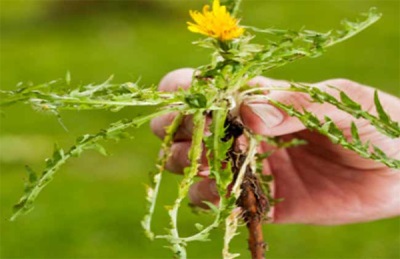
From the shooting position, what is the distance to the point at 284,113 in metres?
1.75

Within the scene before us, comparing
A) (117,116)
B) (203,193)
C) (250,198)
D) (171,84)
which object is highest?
(117,116)

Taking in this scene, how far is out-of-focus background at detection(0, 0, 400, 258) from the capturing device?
15.3 feet

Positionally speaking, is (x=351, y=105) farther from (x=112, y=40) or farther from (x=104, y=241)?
(x=112, y=40)

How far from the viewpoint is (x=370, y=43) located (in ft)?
26.1

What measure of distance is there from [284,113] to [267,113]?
7 cm

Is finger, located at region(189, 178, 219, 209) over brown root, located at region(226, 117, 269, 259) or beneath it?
over

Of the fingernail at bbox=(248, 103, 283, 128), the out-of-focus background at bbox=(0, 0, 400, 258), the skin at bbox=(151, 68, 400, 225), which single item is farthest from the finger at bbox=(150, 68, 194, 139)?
the out-of-focus background at bbox=(0, 0, 400, 258)

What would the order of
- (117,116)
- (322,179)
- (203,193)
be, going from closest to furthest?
(203,193)
(322,179)
(117,116)

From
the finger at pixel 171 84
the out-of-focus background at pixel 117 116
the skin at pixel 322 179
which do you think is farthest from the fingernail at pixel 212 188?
the out-of-focus background at pixel 117 116

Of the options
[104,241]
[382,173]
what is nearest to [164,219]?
[104,241]

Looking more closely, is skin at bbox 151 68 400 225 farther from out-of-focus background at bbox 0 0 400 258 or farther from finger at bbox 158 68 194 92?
out-of-focus background at bbox 0 0 400 258

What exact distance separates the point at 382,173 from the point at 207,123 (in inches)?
32.9

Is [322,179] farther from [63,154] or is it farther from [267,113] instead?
[63,154]

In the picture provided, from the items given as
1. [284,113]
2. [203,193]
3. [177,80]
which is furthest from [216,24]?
[203,193]
